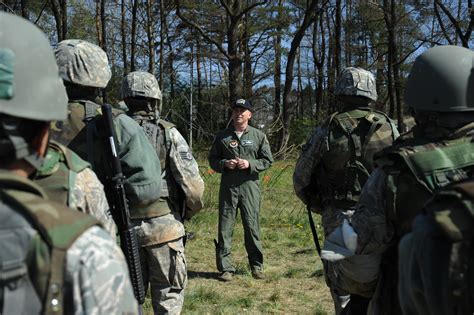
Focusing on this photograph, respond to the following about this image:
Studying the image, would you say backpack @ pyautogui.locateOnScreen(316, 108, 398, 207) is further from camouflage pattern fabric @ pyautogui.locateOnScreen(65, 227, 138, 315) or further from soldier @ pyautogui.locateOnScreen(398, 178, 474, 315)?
camouflage pattern fabric @ pyautogui.locateOnScreen(65, 227, 138, 315)

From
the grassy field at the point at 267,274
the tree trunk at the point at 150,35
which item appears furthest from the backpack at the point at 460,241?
the tree trunk at the point at 150,35

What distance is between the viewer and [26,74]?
1.22 metres

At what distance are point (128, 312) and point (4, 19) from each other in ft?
2.50

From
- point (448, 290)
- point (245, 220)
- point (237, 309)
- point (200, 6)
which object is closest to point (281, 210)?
point (245, 220)

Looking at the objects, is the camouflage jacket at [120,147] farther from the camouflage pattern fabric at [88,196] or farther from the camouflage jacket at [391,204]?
the camouflage jacket at [391,204]

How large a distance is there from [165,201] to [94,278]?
252 centimetres

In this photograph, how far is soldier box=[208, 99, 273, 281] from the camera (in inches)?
235

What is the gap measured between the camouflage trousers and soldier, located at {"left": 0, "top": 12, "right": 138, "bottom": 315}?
2262mm

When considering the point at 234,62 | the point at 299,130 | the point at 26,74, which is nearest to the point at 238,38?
the point at 234,62

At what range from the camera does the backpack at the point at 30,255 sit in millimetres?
1092

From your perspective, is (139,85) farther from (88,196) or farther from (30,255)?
(30,255)

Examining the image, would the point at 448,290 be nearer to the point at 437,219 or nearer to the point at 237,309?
the point at 437,219

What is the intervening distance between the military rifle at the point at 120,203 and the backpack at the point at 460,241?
1873 mm

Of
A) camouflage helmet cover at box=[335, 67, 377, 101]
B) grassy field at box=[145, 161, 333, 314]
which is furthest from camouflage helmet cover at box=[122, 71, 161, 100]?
grassy field at box=[145, 161, 333, 314]
